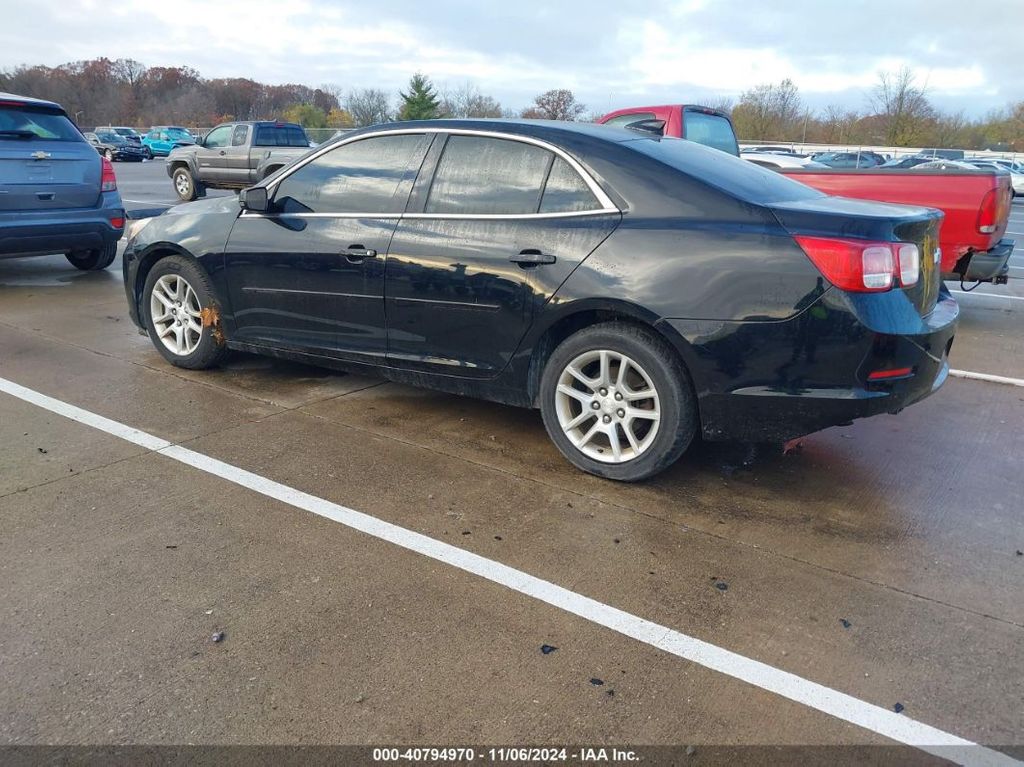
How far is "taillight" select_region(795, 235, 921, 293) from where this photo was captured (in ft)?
11.1

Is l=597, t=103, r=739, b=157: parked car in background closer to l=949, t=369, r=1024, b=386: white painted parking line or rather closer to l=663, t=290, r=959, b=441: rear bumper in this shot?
l=949, t=369, r=1024, b=386: white painted parking line

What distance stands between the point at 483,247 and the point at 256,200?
5.37 feet

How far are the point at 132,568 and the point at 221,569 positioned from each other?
33 cm

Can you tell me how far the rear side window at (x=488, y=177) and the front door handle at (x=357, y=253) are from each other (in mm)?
397

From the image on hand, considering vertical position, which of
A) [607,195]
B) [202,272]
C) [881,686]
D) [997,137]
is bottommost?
[881,686]

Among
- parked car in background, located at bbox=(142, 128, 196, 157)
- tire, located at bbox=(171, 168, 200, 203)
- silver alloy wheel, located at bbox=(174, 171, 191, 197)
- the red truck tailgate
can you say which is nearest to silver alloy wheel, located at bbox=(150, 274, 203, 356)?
the red truck tailgate

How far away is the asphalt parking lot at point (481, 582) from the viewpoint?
2.40 meters

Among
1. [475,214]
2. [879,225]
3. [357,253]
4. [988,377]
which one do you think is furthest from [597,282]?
[988,377]

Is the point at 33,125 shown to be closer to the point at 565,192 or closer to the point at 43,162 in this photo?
the point at 43,162

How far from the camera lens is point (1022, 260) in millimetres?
12469

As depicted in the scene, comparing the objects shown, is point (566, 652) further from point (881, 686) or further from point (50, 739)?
point (50, 739)

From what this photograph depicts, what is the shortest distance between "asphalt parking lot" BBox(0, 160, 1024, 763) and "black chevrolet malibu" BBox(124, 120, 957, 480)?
0.43 metres

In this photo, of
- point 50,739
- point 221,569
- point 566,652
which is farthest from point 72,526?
point 566,652

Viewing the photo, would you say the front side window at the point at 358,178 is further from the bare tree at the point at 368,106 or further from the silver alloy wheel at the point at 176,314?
the bare tree at the point at 368,106
